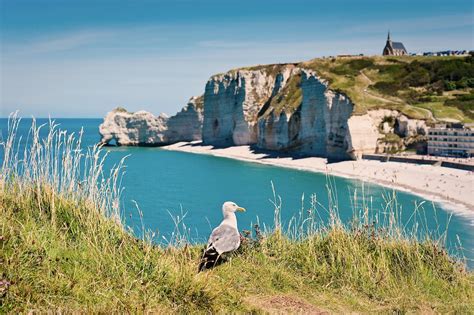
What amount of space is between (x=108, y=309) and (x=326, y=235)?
189 inches

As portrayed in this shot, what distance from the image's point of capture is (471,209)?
35.6 meters

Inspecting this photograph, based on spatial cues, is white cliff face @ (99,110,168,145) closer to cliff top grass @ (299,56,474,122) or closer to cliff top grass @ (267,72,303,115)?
cliff top grass @ (267,72,303,115)

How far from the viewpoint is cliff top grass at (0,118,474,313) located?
6523 millimetres

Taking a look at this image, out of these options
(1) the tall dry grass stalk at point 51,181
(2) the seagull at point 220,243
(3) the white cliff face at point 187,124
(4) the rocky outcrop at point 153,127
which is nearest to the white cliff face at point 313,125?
(3) the white cliff face at point 187,124

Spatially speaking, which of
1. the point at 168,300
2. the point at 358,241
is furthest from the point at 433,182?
the point at 168,300

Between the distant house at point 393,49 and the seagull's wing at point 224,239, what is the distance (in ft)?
347

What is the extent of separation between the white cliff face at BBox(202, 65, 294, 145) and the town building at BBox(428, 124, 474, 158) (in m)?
35.8

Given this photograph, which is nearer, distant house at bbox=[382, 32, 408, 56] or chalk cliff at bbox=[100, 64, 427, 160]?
chalk cliff at bbox=[100, 64, 427, 160]

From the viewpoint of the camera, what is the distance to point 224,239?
816 centimetres

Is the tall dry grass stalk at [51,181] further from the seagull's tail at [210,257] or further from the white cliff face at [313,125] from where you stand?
the white cliff face at [313,125]

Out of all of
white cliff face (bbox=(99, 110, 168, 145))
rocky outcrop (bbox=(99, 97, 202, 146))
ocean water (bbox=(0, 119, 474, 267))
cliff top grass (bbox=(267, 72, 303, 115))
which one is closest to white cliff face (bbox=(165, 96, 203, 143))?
rocky outcrop (bbox=(99, 97, 202, 146))

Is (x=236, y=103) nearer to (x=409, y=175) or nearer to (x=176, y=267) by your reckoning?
(x=409, y=175)

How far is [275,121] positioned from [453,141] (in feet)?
97.9

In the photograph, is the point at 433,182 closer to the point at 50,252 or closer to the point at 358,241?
the point at 358,241
